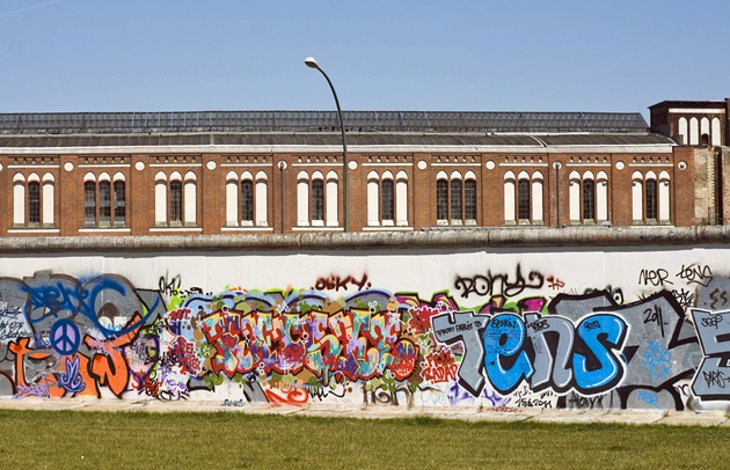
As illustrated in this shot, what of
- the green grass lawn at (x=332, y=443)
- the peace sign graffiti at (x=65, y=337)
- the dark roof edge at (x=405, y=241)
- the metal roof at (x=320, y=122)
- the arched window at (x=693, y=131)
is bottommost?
the green grass lawn at (x=332, y=443)

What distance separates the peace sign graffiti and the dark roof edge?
1140 millimetres

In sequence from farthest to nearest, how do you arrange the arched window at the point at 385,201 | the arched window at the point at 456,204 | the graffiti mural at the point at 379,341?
the arched window at the point at 456,204, the arched window at the point at 385,201, the graffiti mural at the point at 379,341

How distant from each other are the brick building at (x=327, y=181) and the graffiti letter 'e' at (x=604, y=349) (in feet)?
125

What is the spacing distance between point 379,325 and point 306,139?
40.5 meters

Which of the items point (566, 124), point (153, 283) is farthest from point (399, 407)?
point (566, 124)

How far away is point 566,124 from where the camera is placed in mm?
65750

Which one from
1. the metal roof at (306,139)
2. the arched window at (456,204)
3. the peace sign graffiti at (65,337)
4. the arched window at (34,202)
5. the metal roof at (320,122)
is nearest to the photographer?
the peace sign graffiti at (65,337)

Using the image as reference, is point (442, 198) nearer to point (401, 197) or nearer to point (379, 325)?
point (401, 197)

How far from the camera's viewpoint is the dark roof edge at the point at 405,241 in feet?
53.6

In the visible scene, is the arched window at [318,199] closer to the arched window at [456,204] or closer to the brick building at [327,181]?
the brick building at [327,181]

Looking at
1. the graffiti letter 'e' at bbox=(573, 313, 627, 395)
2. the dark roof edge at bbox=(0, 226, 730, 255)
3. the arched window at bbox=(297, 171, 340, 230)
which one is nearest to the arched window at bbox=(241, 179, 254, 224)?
the arched window at bbox=(297, 171, 340, 230)

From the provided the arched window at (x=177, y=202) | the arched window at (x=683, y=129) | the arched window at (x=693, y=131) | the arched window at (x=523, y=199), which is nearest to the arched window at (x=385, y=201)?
the arched window at (x=523, y=199)

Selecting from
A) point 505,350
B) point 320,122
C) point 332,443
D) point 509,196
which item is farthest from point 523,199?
point 332,443

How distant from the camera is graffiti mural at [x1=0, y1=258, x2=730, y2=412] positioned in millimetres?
16203
